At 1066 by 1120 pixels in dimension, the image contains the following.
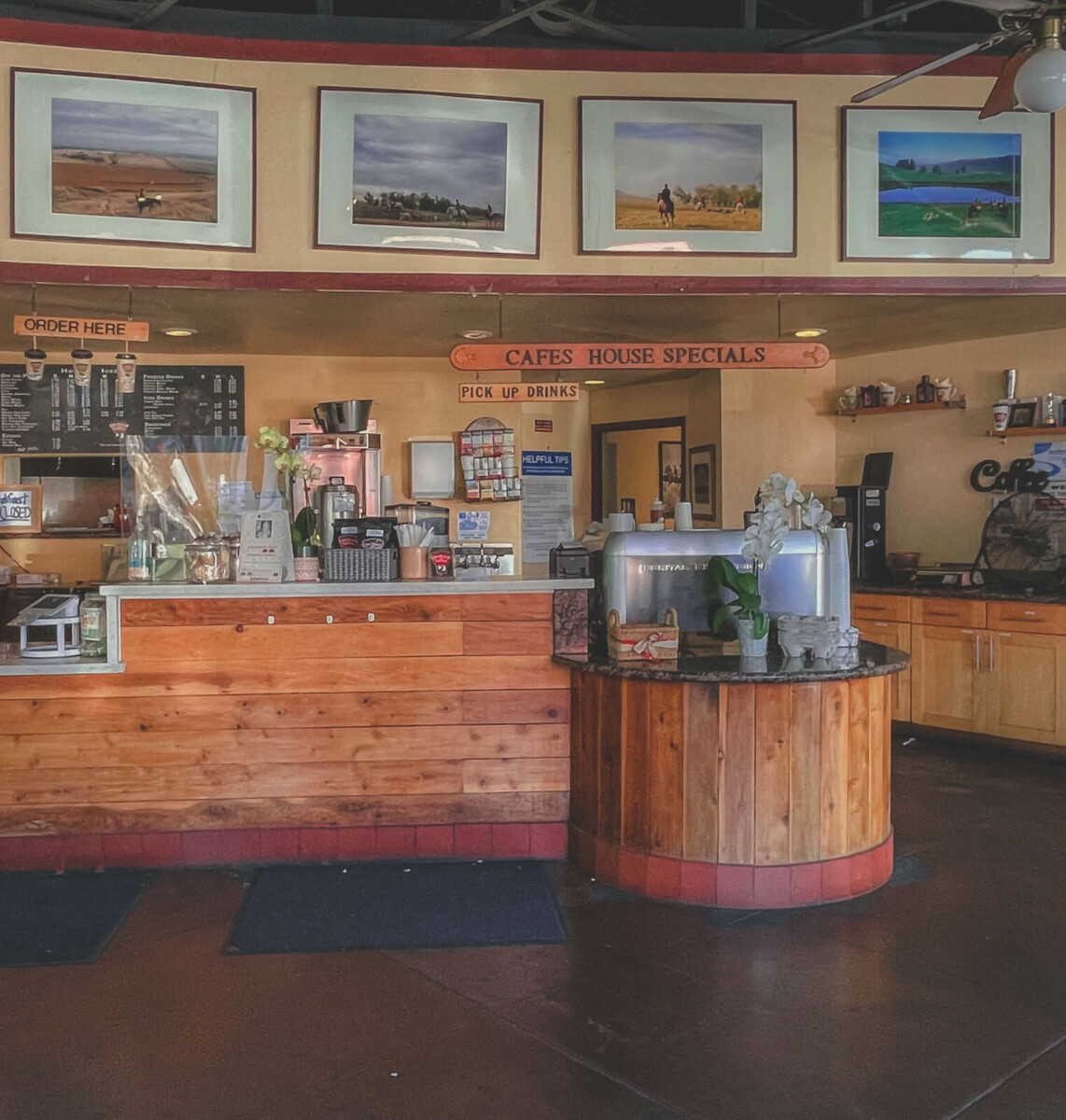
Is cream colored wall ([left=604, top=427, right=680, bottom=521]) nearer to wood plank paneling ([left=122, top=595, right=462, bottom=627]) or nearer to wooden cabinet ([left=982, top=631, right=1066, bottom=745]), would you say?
wooden cabinet ([left=982, top=631, right=1066, bottom=745])

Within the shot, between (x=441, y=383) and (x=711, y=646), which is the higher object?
(x=441, y=383)

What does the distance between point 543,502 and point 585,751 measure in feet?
13.6

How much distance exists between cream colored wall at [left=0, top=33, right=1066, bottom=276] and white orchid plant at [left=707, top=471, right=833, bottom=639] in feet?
4.01

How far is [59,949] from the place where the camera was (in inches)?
133

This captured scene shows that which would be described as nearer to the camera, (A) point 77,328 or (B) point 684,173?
(A) point 77,328

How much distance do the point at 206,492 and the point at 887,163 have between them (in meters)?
3.49

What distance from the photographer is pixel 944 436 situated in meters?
6.93

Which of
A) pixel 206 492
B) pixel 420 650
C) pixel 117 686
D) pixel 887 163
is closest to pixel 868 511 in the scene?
pixel 887 163

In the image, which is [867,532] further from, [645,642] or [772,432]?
[645,642]

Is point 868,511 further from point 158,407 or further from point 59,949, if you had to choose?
point 59,949

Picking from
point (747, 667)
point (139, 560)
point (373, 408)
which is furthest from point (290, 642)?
point (373, 408)

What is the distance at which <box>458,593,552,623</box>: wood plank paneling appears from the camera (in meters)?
4.25

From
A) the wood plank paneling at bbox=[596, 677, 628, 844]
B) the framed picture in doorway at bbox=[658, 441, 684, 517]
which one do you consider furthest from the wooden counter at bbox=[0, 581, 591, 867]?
the framed picture in doorway at bbox=[658, 441, 684, 517]

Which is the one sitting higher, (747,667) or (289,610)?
(289,610)
